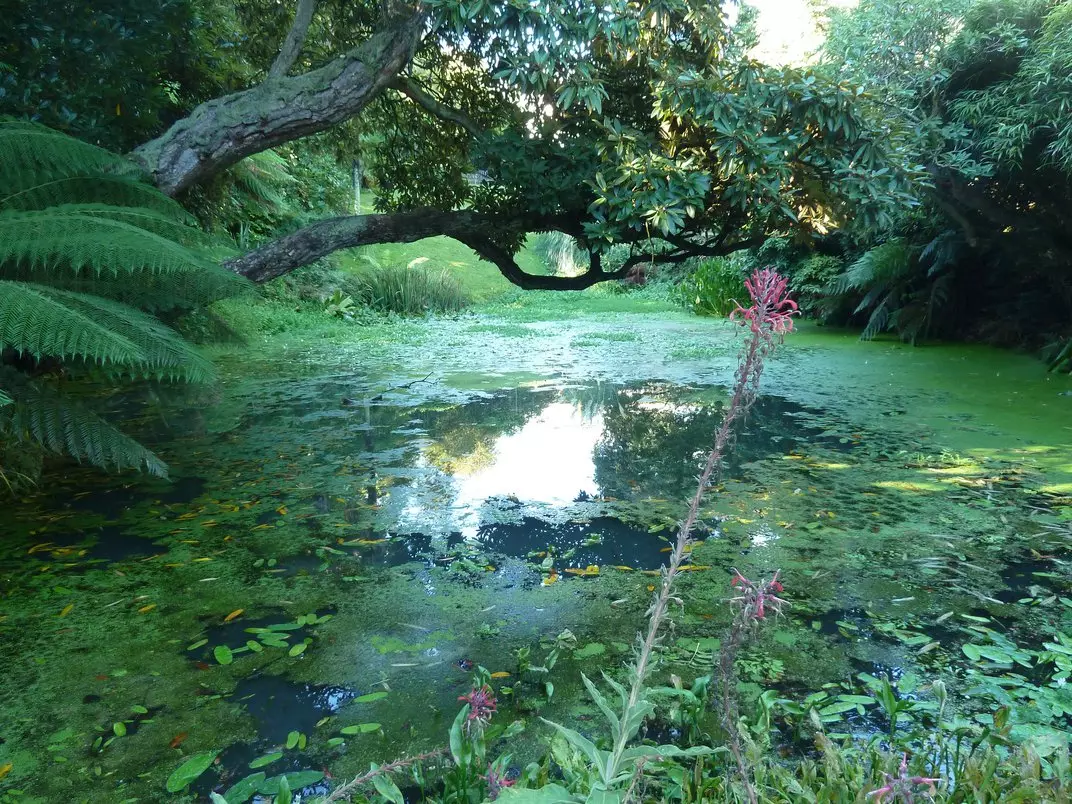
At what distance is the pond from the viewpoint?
1.51m

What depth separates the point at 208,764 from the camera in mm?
1363

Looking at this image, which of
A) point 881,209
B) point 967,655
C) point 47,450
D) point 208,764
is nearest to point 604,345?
point 881,209

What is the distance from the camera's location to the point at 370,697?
158cm

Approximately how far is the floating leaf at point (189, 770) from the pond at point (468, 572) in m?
0.02

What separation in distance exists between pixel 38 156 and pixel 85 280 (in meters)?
0.38

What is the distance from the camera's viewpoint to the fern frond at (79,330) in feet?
5.58

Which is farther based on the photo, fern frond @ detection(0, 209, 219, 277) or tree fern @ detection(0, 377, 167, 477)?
tree fern @ detection(0, 377, 167, 477)

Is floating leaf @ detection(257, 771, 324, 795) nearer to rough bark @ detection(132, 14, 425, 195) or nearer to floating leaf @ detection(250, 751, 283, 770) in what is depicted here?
floating leaf @ detection(250, 751, 283, 770)

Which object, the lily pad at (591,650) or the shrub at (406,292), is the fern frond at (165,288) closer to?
the lily pad at (591,650)

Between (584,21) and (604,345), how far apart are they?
4618 mm

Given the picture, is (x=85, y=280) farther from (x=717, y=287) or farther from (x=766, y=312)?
(x=717, y=287)

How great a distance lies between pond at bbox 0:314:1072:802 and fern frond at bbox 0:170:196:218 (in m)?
1.12

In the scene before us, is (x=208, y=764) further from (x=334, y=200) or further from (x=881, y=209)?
(x=334, y=200)

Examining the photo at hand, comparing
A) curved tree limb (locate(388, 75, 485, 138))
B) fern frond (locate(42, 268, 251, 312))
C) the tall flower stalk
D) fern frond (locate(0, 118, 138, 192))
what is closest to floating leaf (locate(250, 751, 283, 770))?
the tall flower stalk
